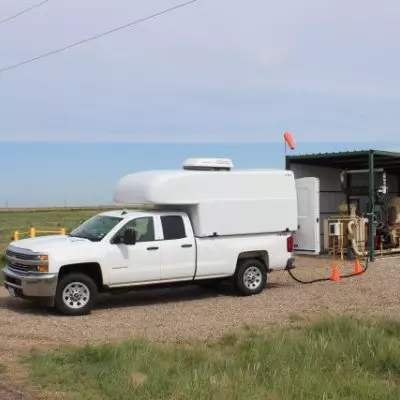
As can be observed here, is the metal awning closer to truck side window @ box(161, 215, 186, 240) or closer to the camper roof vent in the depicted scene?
the camper roof vent

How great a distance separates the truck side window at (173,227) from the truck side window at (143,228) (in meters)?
0.27

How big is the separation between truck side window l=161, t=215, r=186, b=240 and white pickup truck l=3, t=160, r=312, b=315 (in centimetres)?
2

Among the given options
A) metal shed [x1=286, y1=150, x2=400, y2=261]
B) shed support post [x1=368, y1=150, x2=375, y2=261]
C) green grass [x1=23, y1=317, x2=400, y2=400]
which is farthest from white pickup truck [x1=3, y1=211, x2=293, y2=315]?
metal shed [x1=286, y1=150, x2=400, y2=261]

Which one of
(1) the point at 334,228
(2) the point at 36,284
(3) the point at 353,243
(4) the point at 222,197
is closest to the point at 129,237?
(2) the point at 36,284

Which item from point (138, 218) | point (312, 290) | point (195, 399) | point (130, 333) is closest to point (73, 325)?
point (130, 333)

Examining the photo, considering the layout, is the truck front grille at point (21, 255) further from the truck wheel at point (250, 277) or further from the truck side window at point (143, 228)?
the truck wheel at point (250, 277)

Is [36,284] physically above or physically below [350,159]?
below

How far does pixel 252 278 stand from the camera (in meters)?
13.7

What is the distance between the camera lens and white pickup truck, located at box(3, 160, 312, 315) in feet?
37.2

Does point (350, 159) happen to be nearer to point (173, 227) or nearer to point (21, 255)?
point (173, 227)

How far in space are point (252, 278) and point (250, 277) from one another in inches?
2.5

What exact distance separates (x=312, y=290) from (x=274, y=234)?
1589 millimetres

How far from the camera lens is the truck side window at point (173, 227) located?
41.0 feet

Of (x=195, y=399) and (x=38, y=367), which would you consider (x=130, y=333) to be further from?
(x=195, y=399)
